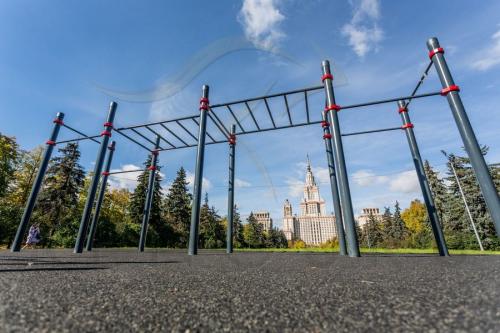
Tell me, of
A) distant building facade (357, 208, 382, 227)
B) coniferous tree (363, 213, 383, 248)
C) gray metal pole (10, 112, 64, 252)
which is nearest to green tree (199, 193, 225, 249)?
gray metal pole (10, 112, 64, 252)

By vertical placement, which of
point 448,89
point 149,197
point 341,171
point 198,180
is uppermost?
point 448,89

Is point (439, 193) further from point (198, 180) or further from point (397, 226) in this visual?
point (198, 180)

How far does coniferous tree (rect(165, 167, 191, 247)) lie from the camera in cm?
3520

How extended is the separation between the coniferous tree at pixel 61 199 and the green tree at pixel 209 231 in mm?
19243

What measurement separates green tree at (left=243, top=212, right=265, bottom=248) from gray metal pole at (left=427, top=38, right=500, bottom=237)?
53.1 metres

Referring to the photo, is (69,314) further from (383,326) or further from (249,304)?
(383,326)

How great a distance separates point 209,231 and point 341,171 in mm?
37882

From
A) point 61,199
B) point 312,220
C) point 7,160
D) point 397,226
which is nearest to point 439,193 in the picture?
point 397,226

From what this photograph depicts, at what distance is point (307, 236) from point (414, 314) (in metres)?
157

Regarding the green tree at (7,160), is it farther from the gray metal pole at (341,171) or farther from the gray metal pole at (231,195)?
the gray metal pole at (341,171)

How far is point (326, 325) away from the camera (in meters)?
1.27

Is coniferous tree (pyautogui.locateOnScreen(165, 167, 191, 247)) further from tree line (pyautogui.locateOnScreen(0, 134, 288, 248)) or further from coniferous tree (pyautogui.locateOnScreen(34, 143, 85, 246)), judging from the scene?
coniferous tree (pyautogui.locateOnScreen(34, 143, 85, 246))

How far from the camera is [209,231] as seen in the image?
4069cm

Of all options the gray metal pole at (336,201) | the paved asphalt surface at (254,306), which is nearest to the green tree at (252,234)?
the gray metal pole at (336,201)
